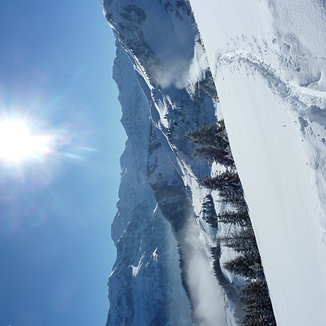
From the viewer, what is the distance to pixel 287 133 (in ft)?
10.8

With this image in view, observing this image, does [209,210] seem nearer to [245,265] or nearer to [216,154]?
[245,265]

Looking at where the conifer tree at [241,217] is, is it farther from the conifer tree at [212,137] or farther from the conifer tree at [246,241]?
the conifer tree at [212,137]

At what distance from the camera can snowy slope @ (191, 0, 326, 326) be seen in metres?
2.75

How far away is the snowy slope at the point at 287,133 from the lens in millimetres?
2748

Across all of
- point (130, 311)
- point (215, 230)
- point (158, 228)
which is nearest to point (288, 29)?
point (215, 230)

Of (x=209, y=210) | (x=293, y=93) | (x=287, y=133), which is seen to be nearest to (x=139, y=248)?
(x=209, y=210)

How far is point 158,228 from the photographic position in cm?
5347

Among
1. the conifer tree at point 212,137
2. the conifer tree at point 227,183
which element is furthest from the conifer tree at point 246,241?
the conifer tree at point 212,137

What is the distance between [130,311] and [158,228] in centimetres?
2120

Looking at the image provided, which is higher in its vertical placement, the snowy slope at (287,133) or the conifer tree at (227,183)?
the conifer tree at (227,183)

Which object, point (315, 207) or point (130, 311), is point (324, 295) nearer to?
point (315, 207)

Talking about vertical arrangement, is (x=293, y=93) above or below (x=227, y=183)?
below

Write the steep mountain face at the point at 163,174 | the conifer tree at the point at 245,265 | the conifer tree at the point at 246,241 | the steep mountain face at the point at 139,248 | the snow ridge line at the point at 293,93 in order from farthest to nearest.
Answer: the steep mountain face at the point at 139,248
the steep mountain face at the point at 163,174
the conifer tree at the point at 245,265
the conifer tree at the point at 246,241
the snow ridge line at the point at 293,93

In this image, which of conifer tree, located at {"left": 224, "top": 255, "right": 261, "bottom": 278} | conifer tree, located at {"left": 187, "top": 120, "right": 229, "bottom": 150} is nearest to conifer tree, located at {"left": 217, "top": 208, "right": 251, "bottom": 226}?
conifer tree, located at {"left": 224, "top": 255, "right": 261, "bottom": 278}
